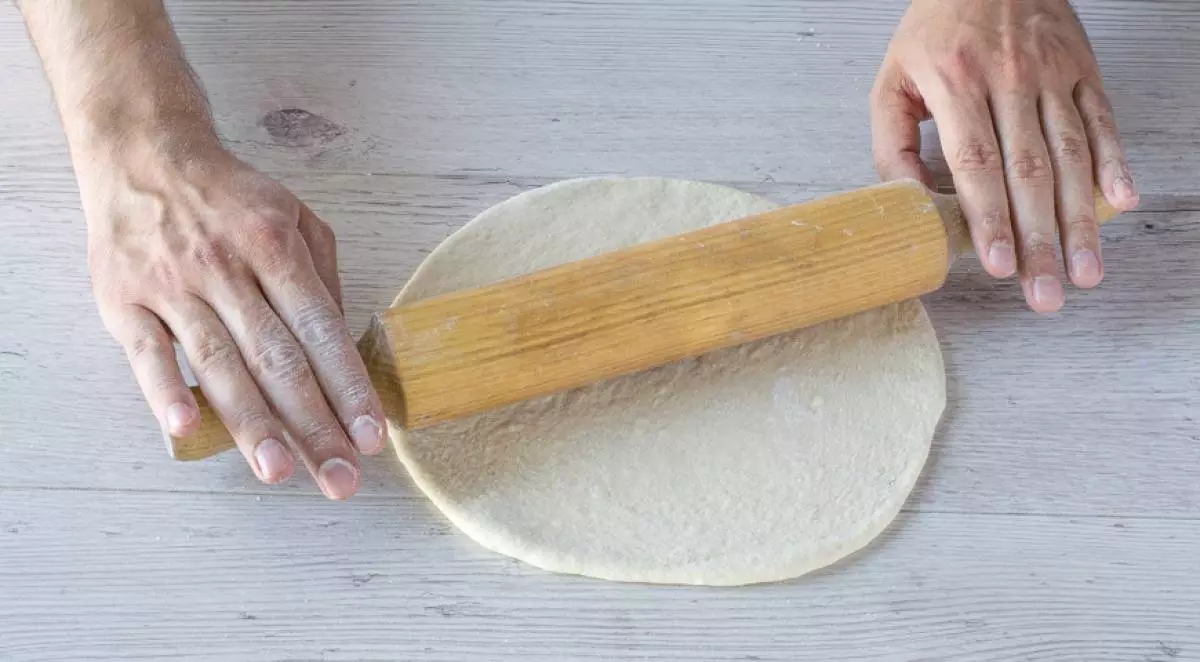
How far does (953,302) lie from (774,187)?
1.15 ft

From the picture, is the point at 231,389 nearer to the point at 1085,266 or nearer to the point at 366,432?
the point at 366,432

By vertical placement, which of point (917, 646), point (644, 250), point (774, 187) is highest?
point (644, 250)

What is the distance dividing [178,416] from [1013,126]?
4.02 ft

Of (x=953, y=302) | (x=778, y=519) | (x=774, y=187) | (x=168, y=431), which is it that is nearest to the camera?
(x=168, y=431)

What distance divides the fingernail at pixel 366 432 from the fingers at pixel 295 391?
2cm

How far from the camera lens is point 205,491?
141 centimetres

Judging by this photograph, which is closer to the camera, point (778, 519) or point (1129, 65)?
point (778, 519)

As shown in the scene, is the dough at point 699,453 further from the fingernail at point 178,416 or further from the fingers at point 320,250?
the fingernail at point 178,416

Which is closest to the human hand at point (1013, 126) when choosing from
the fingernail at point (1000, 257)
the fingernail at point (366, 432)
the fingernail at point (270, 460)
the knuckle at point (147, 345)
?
the fingernail at point (1000, 257)

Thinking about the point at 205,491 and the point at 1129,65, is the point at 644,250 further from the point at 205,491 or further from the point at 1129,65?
the point at 1129,65

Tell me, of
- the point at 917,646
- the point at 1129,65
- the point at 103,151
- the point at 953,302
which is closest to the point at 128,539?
the point at 103,151

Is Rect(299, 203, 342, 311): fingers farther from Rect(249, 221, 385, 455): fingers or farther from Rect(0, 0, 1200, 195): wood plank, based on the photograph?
Rect(0, 0, 1200, 195): wood plank

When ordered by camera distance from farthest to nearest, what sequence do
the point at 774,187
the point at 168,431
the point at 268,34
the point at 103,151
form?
1. the point at 268,34
2. the point at 774,187
3. the point at 103,151
4. the point at 168,431

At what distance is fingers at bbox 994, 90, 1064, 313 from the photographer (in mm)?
1540
